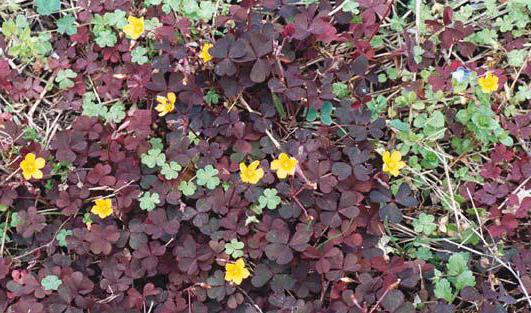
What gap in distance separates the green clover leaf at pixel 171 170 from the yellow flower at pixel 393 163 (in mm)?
845

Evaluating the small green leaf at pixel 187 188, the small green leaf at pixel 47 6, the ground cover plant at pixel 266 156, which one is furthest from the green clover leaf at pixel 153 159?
the small green leaf at pixel 47 6

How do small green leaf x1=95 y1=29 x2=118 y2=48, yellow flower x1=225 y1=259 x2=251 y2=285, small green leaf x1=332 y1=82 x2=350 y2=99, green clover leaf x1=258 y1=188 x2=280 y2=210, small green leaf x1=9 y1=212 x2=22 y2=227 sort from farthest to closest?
small green leaf x1=95 y1=29 x2=118 y2=48, small green leaf x1=332 y1=82 x2=350 y2=99, small green leaf x1=9 y1=212 x2=22 y2=227, green clover leaf x1=258 y1=188 x2=280 y2=210, yellow flower x1=225 y1=259 x2=251 y2=285

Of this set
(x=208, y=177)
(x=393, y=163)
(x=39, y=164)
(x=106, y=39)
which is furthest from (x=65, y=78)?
(x=393, y=163)

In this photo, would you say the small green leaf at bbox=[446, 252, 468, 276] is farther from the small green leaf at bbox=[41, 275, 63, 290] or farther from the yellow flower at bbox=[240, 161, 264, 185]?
the small green leaf at bbox=[41, 275, 63, 290]

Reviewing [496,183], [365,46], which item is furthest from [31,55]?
[496,183]

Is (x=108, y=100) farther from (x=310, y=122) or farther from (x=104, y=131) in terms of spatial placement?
(x=310, y=122)

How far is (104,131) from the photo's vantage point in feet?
9.34

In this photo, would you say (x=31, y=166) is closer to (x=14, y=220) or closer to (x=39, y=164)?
(x=39, y=164)

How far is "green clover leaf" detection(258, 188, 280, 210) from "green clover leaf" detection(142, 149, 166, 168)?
445mm

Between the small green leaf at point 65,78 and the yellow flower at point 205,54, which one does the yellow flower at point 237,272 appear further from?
the small green leaf at point 65,78

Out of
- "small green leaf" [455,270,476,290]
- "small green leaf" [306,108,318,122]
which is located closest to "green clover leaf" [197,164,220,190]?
"small green leaf" [306,108,318,122]

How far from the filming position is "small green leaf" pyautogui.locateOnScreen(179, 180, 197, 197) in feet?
8.92

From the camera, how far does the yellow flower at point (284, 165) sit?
2.59 m

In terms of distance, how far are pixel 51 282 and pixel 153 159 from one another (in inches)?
25.1
